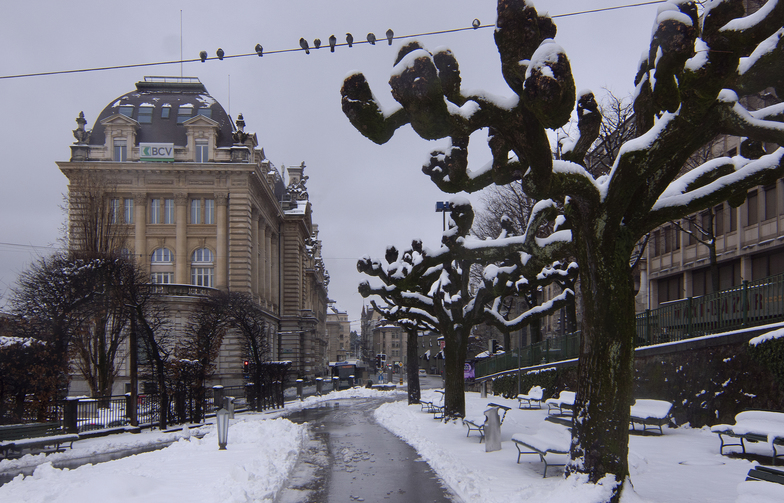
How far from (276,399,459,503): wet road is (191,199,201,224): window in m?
36.2

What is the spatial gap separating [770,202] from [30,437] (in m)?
32.3

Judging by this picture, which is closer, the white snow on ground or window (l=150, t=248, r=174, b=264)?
the white snow on ground

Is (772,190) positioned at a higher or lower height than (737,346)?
higher

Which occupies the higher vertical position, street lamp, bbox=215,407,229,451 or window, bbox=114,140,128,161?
window, bbox=114,140,128,161

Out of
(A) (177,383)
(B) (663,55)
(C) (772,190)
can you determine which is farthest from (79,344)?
(C) (772,190)

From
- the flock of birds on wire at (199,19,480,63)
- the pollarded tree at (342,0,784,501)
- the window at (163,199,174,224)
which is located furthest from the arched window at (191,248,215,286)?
the pollarded tree at (342,0,784,501)

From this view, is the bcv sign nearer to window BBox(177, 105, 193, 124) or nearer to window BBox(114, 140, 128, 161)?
window BBox(114, 140, 128, 161)

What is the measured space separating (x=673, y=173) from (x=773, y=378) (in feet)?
21.8

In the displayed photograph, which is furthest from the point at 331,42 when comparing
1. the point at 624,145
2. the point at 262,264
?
the point at 262,264

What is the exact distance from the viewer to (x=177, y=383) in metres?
25.1

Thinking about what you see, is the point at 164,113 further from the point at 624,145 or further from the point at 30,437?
the point at 624,145

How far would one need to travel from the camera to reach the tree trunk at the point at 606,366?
8445mm

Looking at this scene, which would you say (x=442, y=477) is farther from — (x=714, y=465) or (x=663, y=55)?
(x=663, y=55)

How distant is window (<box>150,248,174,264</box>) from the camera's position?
52.3 m
